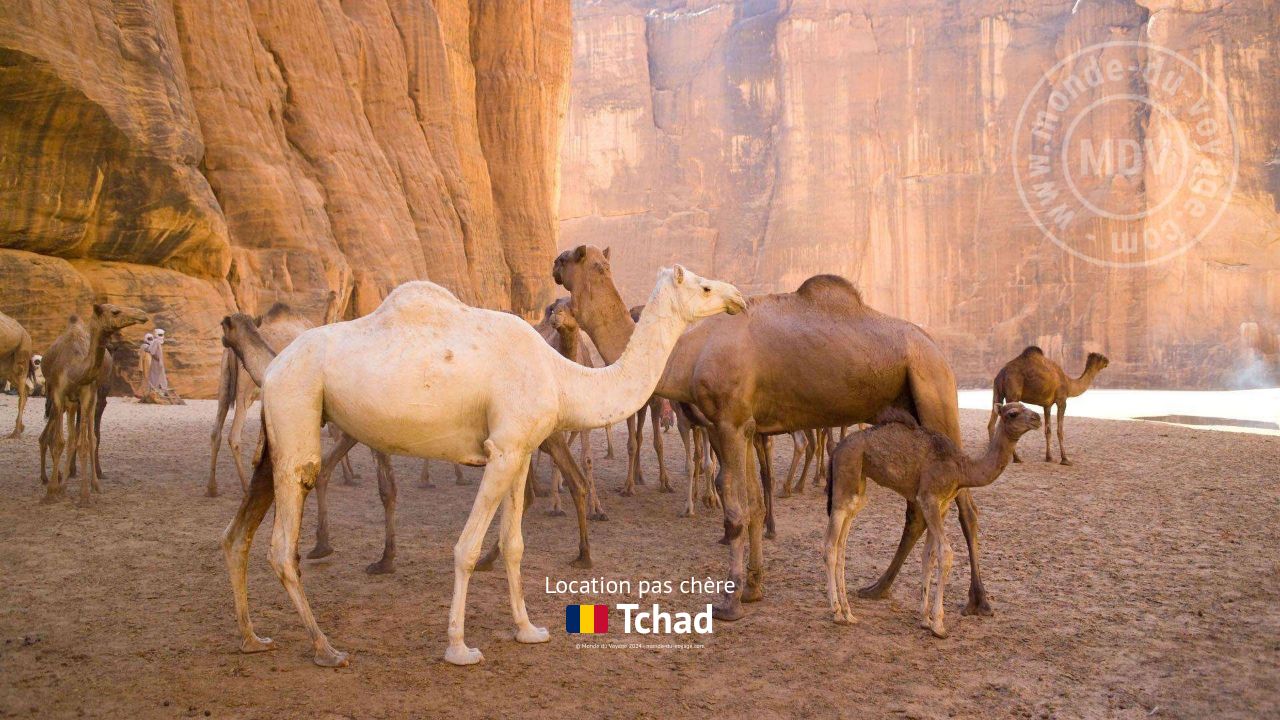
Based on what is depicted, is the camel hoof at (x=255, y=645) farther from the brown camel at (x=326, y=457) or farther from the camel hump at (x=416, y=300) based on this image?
the camel hump at (x=416, y=300)

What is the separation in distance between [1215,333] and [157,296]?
45.8m

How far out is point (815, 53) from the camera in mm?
54969

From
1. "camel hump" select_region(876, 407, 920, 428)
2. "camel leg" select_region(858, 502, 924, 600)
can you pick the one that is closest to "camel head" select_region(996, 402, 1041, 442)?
"camel hump" select_region(876, 407, 920, 428)

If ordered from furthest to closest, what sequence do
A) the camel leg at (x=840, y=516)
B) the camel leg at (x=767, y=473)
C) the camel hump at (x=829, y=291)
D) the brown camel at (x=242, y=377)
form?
the brown camel at (x=242, y=377), the camel leg at (x=767, y=473), the camel hump at (x=829, y=291), the camel leg at (x=840, y=516)

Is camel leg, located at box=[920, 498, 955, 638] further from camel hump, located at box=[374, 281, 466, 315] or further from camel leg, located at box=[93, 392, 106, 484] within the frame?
camel leg, located at box=[93, 392, 106, 484]

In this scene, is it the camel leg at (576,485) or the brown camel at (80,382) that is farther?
the brown camel at (80,382)

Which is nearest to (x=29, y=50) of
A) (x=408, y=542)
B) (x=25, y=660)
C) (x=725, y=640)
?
(x=408, y=542)

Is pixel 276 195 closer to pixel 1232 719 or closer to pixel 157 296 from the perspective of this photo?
pixel 157 296

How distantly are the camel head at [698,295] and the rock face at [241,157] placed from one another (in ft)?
48.0

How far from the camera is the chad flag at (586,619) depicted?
487 cm

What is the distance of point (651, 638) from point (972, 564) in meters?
2.04

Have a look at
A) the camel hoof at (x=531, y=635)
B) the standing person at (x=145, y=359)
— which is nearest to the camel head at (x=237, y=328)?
the camel hoof at (x=531, y=635)

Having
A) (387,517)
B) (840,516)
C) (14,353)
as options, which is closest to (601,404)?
(840,516)

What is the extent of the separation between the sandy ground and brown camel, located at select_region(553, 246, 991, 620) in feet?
2.21
